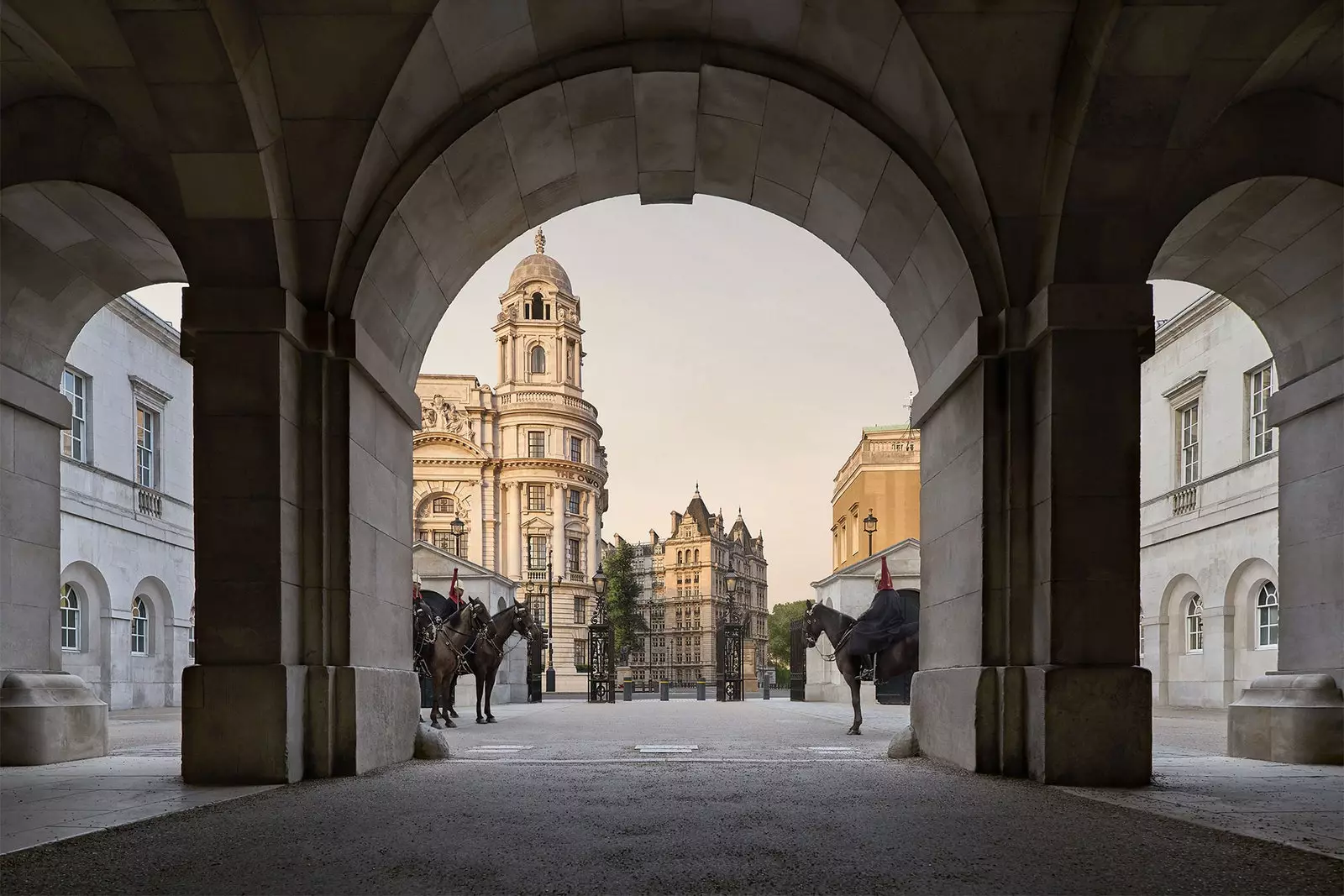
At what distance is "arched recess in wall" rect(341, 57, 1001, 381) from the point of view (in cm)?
931

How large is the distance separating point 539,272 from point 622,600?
27.0 meters

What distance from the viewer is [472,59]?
889 cm

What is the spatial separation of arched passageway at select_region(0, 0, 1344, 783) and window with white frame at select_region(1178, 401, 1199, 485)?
56.9 feet

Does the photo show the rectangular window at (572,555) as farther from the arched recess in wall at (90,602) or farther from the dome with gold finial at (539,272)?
the arched recess in wall at (90,602)

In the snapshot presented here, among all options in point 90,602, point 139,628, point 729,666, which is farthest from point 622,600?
point 90,602

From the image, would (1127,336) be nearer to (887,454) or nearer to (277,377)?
(277,377)

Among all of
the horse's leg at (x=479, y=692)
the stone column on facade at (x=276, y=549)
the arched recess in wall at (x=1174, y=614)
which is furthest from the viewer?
the arched recess in wall at (x=1174, y=614)

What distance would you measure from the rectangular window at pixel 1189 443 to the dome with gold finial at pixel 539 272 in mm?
60718

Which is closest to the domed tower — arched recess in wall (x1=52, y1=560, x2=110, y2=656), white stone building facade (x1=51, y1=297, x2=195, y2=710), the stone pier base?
white stone building facade (x1=51, y1=297, x2=195, y2=710)

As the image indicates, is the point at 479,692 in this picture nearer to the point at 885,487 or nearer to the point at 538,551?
the point at 885,487

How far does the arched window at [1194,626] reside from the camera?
26.0 m

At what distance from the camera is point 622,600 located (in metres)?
87.8

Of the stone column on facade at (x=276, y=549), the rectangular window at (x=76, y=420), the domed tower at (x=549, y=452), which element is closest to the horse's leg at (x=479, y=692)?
the stone column on facade at (x=276, y=549)

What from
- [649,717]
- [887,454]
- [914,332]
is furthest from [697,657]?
[914,332]
